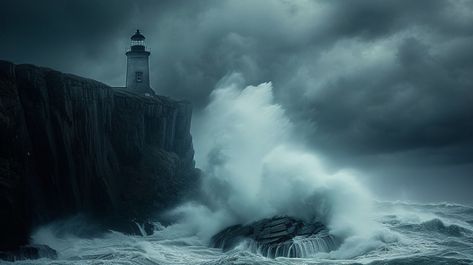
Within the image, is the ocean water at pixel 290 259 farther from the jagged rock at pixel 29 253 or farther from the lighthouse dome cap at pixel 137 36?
the lighthouse dome cap at pixel 137 36

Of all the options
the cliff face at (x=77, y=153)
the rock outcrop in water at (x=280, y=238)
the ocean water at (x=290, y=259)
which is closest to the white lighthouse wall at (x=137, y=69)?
the cliff face at (x=77, y=153)

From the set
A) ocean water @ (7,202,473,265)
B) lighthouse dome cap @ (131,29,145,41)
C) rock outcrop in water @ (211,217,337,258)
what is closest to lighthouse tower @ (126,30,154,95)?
lighthouse dome cap @ (131,29,145,41)

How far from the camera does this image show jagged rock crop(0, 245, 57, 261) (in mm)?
21719

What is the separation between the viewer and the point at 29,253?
2241cm

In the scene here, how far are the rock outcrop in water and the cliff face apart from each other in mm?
9364

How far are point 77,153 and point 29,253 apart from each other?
901cm

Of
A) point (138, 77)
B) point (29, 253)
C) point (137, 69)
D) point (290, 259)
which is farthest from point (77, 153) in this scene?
point (137, 69)

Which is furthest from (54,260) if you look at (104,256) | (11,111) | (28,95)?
(28,95)

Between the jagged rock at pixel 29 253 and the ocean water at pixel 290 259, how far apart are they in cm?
54

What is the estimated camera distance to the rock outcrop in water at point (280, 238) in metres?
21.9

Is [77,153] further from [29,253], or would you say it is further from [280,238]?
[280,238]

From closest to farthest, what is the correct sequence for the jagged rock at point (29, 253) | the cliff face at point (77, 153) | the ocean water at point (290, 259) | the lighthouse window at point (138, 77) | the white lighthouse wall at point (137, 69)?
the ocean water at point (290, 259) < the jagged rock at point (29, 253) < the cliff face at point (77, 153) < the white lighthouse wall at point (137, 69) < the lighthouse window at point (138, 77)

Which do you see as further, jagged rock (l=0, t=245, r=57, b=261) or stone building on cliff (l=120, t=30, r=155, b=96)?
stone building on cliff (l=120, t=30, r=155, b=96)

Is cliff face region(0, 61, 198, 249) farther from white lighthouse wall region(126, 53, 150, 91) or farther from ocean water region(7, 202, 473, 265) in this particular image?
white lighthouse wall region(126, 53, 150, 91)
